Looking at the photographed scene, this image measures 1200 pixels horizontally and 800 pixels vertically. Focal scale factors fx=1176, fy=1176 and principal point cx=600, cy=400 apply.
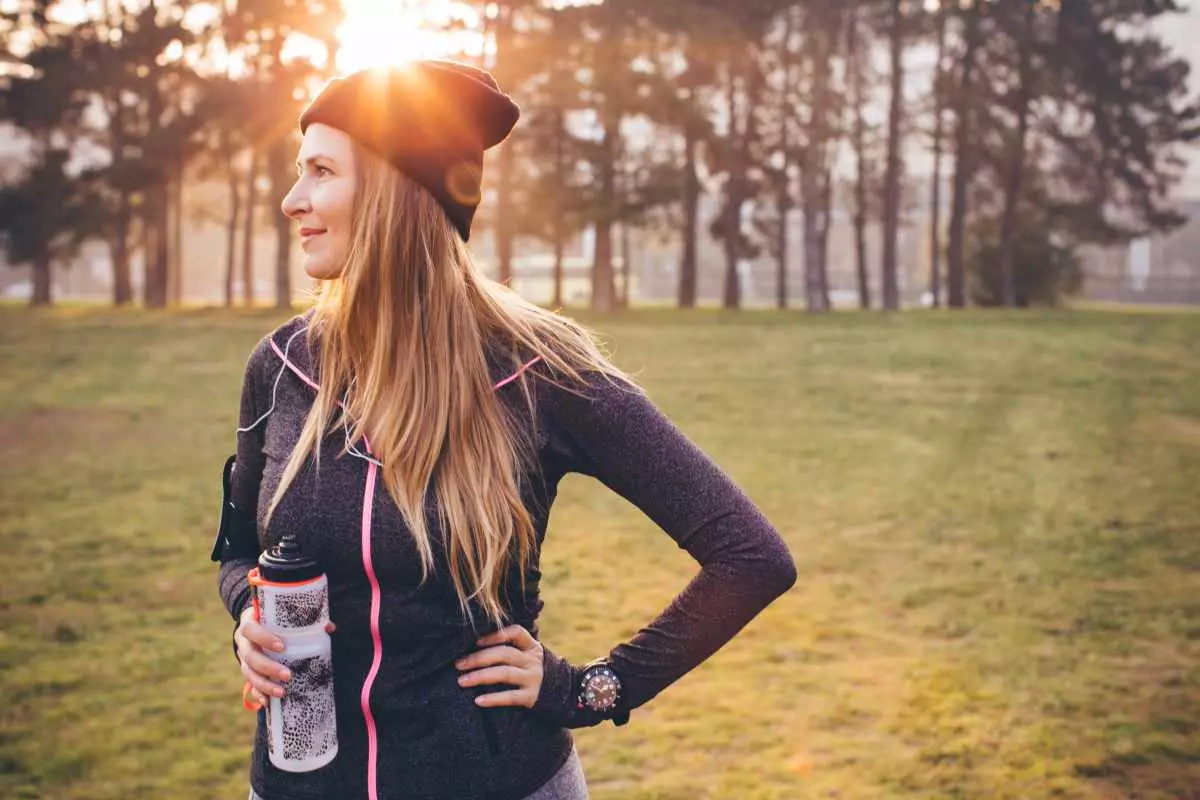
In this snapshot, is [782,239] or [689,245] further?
[782,239]

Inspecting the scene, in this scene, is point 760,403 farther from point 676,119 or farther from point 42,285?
point 42,285

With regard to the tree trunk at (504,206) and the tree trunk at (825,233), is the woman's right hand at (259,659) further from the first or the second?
the tree trunk at (825,233)

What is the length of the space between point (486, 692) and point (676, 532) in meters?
0.47

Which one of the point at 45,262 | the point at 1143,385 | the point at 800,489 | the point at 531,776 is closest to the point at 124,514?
the point at 800,489

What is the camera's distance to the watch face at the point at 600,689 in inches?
89.7

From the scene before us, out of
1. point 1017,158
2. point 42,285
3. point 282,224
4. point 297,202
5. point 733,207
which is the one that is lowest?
point 297,202

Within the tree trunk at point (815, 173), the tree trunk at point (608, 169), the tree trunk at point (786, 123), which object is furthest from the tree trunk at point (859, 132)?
the tree trunk at point (608, 169)

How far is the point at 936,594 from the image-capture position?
27.2ft

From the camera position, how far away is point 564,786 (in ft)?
7.59

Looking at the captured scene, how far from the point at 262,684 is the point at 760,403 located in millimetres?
15953

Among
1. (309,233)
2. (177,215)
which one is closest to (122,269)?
(177,215)

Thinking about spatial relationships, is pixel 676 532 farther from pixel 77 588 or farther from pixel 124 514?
pixel 124 514

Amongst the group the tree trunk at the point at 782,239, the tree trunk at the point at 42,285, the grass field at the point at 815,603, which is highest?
the tree trunk at the point at 782,239

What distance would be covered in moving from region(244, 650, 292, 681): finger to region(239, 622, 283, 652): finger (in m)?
0.03
